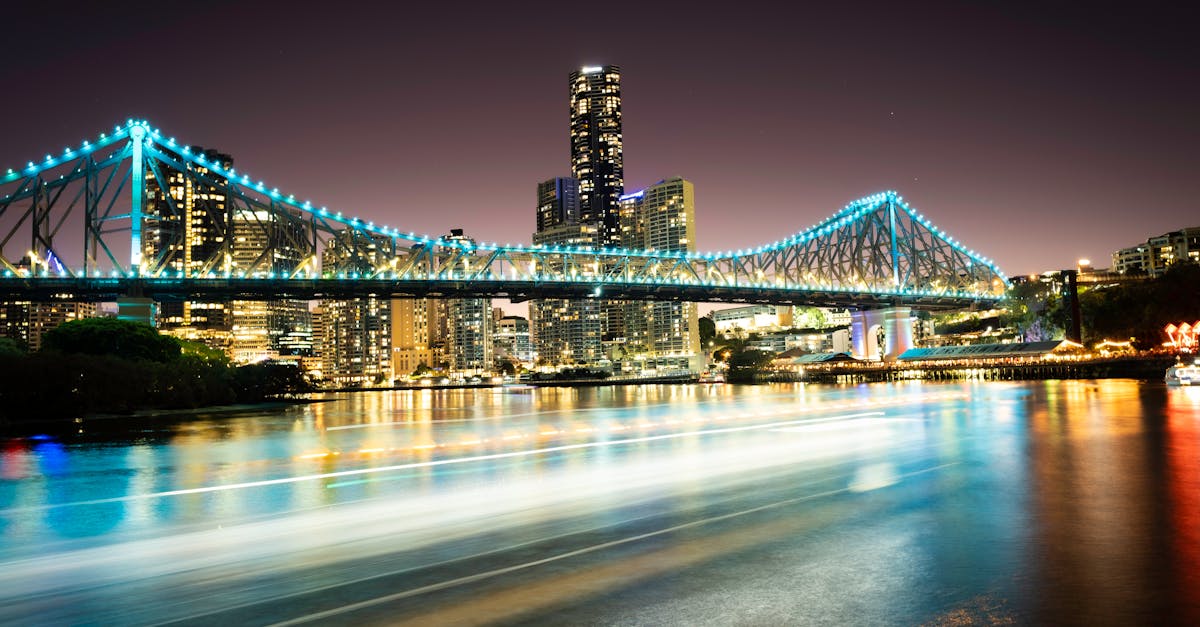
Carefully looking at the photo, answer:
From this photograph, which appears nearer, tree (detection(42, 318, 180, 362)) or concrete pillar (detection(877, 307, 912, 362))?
tree (detection(42, 318, 180, 362))

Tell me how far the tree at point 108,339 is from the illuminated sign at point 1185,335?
87.8 m

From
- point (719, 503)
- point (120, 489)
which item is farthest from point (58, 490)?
point (719, 503)

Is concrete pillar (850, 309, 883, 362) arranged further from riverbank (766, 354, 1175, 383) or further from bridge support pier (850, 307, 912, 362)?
riverbank (766, 354, 1175, 383)

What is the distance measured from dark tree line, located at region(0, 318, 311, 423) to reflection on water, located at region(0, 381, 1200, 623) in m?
27.2

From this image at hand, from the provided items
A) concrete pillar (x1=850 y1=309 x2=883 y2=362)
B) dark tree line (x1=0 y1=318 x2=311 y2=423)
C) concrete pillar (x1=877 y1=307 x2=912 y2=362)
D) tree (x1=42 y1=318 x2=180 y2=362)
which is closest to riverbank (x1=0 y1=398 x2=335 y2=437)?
dark tree line (x1=0 y1=318 x2=311 y2=423)

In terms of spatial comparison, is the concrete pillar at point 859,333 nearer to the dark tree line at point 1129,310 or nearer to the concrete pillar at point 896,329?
the concrete pillar at point 896,329

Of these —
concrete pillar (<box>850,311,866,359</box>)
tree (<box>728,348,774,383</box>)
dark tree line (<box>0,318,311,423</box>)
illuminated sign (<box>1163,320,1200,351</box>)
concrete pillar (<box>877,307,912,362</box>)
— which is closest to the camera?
dark tree line (<box>0,318,311,423</box>)

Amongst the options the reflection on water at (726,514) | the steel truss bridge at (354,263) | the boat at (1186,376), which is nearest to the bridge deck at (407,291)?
the steel truss bridge at (354,263)

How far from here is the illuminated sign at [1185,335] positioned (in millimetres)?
75062

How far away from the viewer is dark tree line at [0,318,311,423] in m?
50.0

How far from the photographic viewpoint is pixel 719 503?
13.2 meters

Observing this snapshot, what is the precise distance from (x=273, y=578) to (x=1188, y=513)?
1124 cm

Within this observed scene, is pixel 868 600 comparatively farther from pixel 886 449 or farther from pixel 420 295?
pixel 420 295

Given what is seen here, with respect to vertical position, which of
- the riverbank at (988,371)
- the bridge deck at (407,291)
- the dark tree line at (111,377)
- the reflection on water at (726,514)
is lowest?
the riverbank at (988,371)
